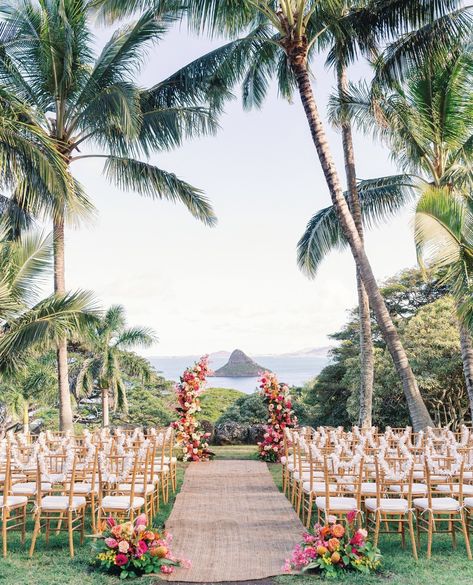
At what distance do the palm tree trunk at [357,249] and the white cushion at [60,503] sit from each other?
18.8ft

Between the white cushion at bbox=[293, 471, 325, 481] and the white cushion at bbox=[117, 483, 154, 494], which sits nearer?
the white cushion at bbox=[117, 483, 154, 494]

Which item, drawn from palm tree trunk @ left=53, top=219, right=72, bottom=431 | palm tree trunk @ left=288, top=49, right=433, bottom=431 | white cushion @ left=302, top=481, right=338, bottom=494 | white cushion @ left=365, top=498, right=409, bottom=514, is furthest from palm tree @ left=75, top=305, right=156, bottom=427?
white cushion @ left=365, top=498, right=409, bottom=514

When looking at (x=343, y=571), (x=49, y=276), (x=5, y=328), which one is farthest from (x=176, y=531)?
(x=49, y=276)

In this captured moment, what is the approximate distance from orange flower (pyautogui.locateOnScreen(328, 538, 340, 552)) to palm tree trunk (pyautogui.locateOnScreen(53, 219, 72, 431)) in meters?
6.95

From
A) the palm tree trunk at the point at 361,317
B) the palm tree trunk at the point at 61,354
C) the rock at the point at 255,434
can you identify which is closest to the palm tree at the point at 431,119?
the palm tree trunk at the point at 361,317

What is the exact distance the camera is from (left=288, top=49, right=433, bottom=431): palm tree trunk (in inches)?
404

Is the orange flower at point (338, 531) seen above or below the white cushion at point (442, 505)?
below

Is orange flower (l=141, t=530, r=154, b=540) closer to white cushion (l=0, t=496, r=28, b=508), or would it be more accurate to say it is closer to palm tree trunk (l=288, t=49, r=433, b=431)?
white cushion (l=0, t=496, r=28, b=508)

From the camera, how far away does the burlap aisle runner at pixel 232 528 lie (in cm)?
582

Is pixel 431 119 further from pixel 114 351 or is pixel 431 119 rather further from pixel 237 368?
pixel 237 368

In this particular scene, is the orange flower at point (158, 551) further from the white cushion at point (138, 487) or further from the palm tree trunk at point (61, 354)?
the palm tree trunk at point (61, 354)

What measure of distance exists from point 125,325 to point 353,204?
36.6 ft

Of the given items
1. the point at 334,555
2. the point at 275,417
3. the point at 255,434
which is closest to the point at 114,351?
the point at 255,434

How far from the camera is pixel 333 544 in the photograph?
5656 mm
